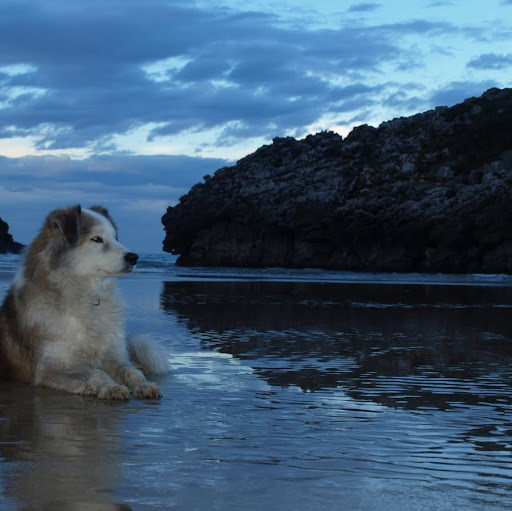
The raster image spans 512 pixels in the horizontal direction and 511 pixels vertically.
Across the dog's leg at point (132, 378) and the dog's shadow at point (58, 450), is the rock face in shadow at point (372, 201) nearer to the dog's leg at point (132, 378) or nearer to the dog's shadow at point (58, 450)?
the dog's leg at point (132, 378)

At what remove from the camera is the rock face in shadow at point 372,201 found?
1823 inches

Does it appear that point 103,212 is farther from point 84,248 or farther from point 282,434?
point 282,434

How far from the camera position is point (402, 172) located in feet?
191

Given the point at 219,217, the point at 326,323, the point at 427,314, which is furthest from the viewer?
the point at 219,217

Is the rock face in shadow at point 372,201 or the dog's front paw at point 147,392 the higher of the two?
the rock face in shadow at point 372,201

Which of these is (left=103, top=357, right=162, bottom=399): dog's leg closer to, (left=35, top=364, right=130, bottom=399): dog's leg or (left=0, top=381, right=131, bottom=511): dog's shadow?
(left=35, top=364, right=130, bottom=399): dog's leg

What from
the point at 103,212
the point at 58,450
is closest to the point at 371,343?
the point at 103,212

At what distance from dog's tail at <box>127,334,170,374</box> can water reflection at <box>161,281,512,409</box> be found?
3.03 ft

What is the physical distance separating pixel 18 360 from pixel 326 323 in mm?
6975

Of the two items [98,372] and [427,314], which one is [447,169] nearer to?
[427,314]

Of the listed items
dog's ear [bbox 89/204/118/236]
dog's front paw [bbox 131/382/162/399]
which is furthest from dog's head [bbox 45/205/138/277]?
dog's front paw [bbox 131/382/162/399]

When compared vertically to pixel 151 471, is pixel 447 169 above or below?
above

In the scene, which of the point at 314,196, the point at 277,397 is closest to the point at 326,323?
the point at 277,397

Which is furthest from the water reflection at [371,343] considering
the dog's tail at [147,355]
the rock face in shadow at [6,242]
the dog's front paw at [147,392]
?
the rock face in shadow at [6,242]
